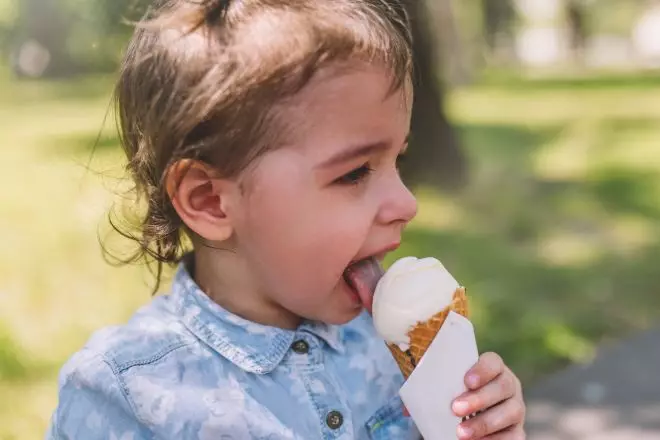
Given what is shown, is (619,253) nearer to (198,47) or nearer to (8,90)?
(198,47)

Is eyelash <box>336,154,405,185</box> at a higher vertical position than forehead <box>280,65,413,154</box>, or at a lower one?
lower

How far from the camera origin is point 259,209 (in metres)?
1.68

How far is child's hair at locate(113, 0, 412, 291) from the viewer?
1.61 m

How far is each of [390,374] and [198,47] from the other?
2.53 feet

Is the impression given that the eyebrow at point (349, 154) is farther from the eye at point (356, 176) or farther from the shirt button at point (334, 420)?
the shirt button at point (334, 420)

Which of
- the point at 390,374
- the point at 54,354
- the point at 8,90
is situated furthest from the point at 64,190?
the point at 8,90

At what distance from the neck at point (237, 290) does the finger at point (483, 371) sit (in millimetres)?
393

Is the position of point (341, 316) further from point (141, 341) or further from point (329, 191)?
point (141, 341)

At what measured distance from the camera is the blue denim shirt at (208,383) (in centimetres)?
165

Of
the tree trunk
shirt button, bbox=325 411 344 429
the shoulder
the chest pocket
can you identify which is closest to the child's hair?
the shoulder

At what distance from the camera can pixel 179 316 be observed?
1786 mm

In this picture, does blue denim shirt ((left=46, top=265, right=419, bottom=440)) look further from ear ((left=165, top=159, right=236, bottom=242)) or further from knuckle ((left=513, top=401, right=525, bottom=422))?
knuckle ((left=513, top=401, right=525, bottom=422))

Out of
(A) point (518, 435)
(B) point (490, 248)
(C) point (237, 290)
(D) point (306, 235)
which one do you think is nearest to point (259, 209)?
(D) point (306, 235)

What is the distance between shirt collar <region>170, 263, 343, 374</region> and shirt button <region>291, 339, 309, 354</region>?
0.01 m
